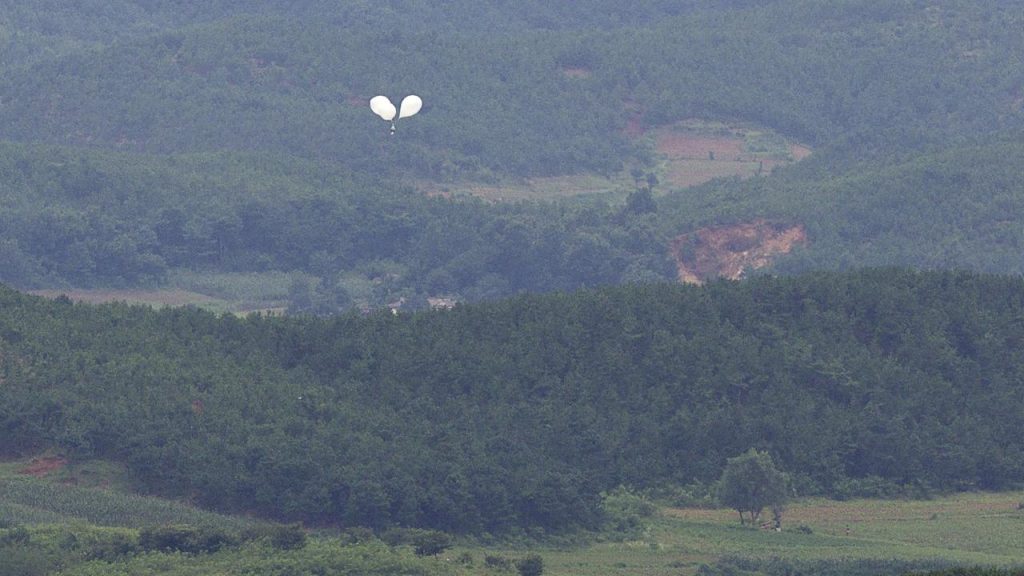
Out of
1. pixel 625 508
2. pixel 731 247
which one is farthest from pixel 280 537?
pixel 731 247

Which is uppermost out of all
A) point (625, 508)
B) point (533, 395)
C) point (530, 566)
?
point (533, 395)

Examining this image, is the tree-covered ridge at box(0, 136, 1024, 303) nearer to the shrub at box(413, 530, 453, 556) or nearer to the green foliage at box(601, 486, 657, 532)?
the green foliage at box(601, 486, 657, 532)

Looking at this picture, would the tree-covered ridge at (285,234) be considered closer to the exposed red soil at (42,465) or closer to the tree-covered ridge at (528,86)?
the tree-covered ridge at (528,86)

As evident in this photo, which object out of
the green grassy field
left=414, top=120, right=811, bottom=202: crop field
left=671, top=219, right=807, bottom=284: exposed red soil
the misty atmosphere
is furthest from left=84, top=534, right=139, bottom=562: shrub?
left=414, top=120, right=811, bottom=202: crop field

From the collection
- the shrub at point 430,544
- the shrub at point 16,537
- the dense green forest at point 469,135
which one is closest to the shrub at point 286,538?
the shrub at point 430,544

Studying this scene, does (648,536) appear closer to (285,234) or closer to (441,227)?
(441,227)

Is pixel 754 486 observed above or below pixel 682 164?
below

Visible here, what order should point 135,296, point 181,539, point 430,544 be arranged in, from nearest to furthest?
point 181,539 → point 430,544 → point 135,296
